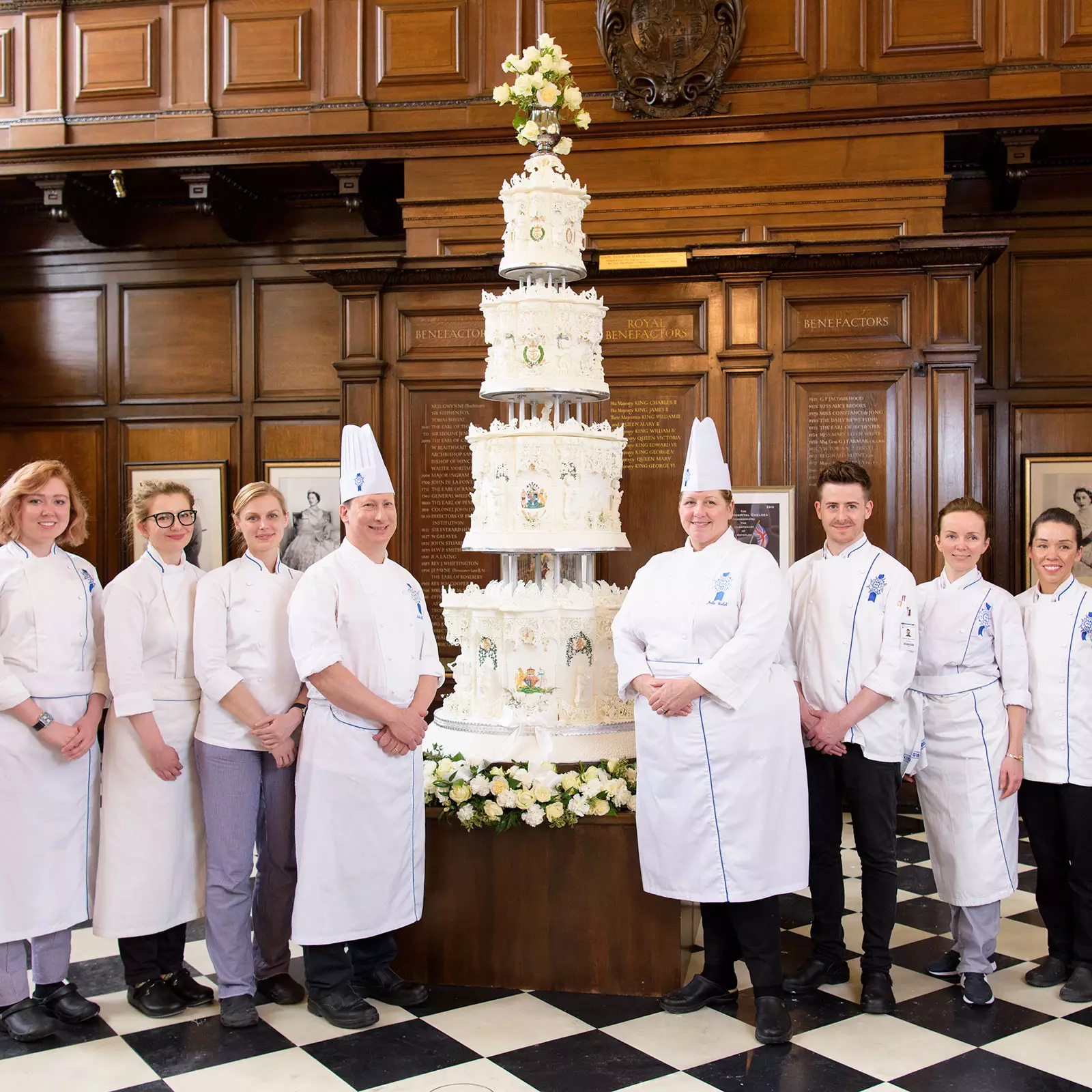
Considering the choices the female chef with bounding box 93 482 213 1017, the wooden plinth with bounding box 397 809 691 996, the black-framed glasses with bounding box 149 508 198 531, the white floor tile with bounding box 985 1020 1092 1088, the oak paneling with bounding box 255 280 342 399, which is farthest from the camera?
the oak paneling with bounding box 255 280 342 399

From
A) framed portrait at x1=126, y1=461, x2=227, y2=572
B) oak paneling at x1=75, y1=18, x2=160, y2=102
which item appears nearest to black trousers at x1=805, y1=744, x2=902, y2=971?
framed portrait at x1=126, y1=461, x2=227, y2=572

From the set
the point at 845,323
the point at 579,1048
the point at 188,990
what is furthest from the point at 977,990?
the point at 845,323

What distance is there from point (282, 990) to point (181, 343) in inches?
194

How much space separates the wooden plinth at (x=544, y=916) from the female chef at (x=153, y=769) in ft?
2.41

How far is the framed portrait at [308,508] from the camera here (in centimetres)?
708

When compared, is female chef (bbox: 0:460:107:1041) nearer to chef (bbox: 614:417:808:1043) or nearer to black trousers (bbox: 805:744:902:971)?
chef (bbox: 614:417:808:1043)

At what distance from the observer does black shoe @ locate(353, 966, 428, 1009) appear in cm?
347

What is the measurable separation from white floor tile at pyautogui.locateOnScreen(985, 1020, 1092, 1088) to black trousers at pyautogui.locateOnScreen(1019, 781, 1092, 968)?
1.23ft

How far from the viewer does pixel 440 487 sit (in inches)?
249

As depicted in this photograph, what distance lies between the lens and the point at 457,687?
416cm

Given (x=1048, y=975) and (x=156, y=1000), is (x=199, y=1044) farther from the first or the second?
(x=1048, y=975)

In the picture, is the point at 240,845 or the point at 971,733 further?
the point at 971,733

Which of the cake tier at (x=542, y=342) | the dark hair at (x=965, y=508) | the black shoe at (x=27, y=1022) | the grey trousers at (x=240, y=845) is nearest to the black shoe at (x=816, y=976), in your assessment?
the dark hair at (x=965, y=508)

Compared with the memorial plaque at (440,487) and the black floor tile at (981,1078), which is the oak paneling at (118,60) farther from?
the black floor tile at (981,1078)
